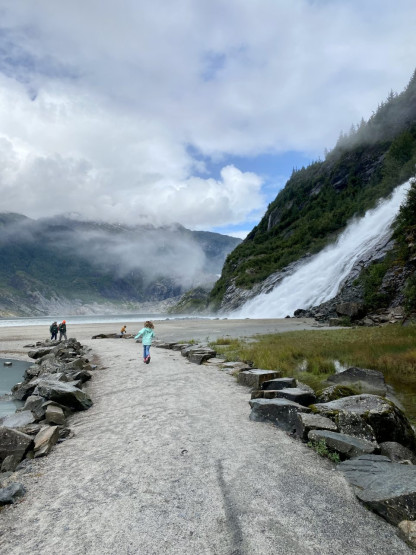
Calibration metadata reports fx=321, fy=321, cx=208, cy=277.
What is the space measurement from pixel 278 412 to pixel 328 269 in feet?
210

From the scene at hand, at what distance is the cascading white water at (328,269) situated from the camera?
6012 cm

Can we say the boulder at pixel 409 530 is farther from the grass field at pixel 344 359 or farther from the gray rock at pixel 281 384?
the gray rock at pixel 281 384

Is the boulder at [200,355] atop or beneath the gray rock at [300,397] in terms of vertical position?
beneath

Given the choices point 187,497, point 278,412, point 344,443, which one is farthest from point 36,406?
point 344,443

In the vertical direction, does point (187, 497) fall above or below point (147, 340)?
below

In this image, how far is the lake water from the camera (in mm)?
12539

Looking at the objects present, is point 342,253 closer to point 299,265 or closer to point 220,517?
point 299,265

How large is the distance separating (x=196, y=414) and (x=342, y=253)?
66480mm

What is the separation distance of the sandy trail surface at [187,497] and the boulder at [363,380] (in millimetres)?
4960

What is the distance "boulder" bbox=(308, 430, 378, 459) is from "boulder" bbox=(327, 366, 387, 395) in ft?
16.1

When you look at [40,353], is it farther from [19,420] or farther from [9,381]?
[19,420]

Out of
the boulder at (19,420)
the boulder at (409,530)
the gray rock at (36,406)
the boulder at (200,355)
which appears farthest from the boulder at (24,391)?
the boulder at (409,530)

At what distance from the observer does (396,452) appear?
6.01m

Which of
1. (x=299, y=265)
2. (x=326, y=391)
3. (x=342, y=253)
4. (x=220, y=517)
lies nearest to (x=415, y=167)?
(x=342, y=253)
